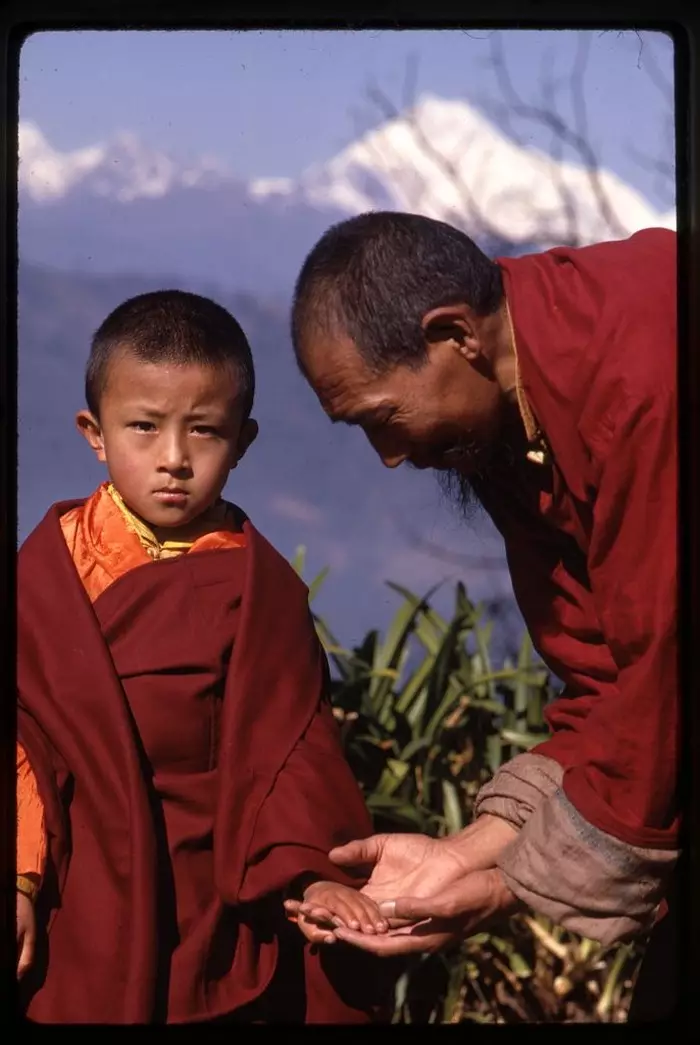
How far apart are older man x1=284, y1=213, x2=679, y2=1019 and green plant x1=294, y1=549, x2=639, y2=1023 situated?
163mm

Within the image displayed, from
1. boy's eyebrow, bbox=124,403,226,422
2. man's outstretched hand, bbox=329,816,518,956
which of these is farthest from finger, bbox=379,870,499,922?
boy's eyebrow, bbox=124,403,226,422

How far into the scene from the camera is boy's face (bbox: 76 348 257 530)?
1.88 meters

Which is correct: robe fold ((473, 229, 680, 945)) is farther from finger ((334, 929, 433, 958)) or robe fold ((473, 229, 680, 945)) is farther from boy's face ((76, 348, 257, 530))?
boy's face ((76, 348, 257, 530))

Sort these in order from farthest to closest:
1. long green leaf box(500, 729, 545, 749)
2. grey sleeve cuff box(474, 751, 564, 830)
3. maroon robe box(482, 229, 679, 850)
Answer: long green leaf box(500, 729, 545, 749) → grey sleeve cuff box(474, 751, 564, 830) → maroon robe box(482, 229, 679, 850)

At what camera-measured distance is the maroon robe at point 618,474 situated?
186 centimetres

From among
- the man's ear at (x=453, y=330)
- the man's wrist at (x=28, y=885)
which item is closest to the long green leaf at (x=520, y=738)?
the man's ear at (x=453, y=330)

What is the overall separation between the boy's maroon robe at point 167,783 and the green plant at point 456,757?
15 centimetres

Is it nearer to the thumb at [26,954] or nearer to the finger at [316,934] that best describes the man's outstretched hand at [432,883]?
the finger at [316,934]

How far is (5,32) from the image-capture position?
1891mm

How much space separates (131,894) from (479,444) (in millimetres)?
762

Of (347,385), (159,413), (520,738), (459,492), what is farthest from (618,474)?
(159,413)

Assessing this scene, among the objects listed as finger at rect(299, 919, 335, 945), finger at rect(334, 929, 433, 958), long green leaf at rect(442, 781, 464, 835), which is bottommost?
finger at rect(334, 929, 433, 958)

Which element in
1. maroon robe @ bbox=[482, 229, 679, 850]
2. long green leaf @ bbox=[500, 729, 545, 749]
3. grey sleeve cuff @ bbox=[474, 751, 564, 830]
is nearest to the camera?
maroon robe @ bbox=[482, 229, 679, 850]
